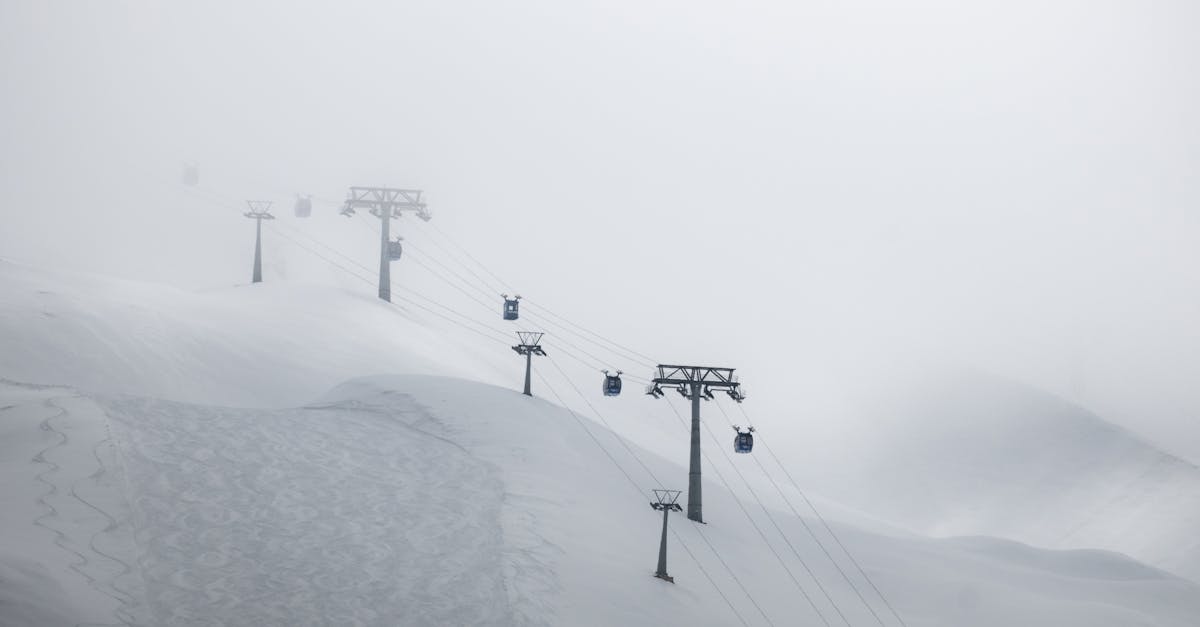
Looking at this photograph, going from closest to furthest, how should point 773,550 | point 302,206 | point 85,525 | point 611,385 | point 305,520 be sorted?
point 85,525 → point 305,520 → point 773,550 → point 611,385 → point 302,206

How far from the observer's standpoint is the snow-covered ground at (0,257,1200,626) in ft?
72.4

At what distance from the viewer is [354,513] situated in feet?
92.9

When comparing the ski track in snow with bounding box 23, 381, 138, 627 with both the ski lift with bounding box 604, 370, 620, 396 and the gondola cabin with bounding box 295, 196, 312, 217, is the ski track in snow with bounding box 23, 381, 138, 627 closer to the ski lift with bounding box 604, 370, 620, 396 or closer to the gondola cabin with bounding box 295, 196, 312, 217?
the ski lift with bounding box 604, 370, 620, 396

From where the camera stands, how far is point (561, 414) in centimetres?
4472

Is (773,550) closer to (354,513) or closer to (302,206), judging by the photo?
(354,513)

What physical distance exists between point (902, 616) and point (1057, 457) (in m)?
55.9

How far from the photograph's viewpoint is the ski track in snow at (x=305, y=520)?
71.9 ft

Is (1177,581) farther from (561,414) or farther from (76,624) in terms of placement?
(76,624)

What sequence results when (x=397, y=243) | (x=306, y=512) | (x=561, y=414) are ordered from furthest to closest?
(x=397, y=243), (x=561, y=414), (x=306, y=512)

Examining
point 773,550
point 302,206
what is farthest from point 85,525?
point 302,206

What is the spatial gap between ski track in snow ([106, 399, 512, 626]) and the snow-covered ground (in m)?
0.09

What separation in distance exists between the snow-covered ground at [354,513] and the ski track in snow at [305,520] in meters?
0.09

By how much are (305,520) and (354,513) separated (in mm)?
1760

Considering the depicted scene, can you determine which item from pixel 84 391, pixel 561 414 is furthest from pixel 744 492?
pixel 84 391
